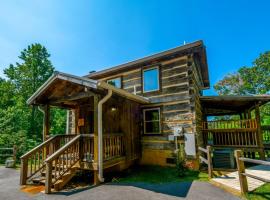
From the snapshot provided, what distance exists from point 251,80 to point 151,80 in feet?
89.9

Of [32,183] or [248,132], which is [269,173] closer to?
[248,132]

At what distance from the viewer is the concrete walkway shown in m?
4.49

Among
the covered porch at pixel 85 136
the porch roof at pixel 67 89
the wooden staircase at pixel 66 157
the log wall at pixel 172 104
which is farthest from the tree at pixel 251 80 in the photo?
the wooden staircase at pixel 66 157

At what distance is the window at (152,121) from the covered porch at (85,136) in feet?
1.52

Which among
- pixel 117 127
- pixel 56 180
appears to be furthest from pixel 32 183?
pixel 117 127

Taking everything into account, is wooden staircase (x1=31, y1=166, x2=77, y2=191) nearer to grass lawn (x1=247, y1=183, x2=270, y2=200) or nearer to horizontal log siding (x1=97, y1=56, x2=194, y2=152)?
horizontal log siding (x1=97, y1=56, x2=194, y2=152)

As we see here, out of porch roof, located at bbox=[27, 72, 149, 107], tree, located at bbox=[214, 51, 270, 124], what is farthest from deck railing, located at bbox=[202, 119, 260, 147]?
tree, located at bbox=[214, 51, 270, 124]

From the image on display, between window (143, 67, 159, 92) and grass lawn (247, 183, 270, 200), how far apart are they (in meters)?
5.97

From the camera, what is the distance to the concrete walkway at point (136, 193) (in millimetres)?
4488

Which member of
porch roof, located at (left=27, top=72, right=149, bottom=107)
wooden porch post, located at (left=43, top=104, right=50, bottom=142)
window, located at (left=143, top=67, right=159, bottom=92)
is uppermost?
window, located at (left=143, top=67, right=159, bottom=92)

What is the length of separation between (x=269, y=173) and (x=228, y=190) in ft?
8.50

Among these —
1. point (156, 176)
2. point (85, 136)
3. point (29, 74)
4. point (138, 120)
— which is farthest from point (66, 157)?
point (29, 74)

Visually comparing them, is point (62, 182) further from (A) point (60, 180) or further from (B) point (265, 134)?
(B) point (265, 134)

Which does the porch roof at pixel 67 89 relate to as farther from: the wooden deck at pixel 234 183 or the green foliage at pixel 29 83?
the green foliage at pixel 29 83
